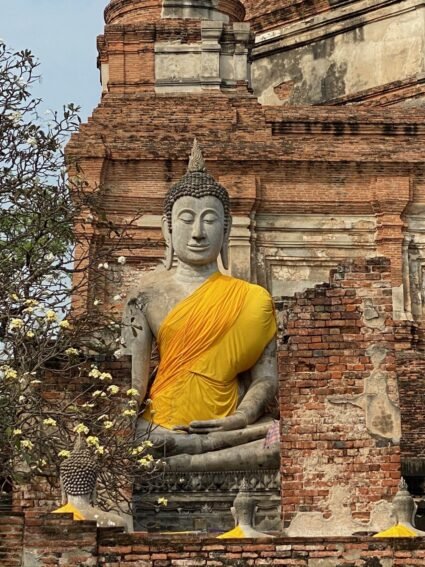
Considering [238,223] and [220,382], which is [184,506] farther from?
[238,223]

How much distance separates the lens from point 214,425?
46.6 feet

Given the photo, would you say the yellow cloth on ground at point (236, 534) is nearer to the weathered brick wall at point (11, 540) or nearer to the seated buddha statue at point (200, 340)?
the weathered brick wall at point (11, 540)

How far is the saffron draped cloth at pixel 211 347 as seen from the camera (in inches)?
572

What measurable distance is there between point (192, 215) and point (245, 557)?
4.66 m

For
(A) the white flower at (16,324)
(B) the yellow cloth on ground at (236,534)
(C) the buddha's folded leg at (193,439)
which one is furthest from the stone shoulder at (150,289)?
(B) the yellow cloth on ground at (236,534)

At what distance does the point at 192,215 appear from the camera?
1504 centimetres

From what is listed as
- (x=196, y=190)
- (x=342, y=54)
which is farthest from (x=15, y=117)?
(x=342, y=54)

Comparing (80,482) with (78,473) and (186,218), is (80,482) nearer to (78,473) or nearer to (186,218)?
(78,473)

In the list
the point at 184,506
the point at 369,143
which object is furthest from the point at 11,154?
the point at 369,143

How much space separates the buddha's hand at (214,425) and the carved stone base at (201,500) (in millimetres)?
459

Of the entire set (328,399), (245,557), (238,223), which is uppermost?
(238,223)

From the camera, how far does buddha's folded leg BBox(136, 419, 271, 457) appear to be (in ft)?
45.5

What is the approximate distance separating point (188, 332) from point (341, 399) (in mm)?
2225

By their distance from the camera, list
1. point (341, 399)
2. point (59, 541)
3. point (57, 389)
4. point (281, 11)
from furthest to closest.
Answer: point (281, 11) → point (57, 389) → point (341, 399) → point (59, 541)
